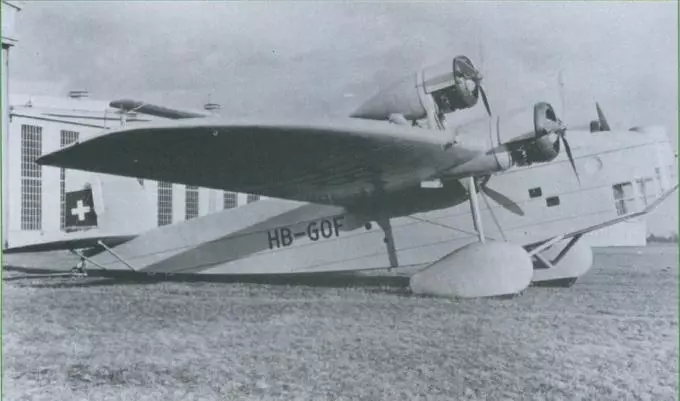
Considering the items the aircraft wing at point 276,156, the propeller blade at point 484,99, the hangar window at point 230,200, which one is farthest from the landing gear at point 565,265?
the hangar window at point 230,200

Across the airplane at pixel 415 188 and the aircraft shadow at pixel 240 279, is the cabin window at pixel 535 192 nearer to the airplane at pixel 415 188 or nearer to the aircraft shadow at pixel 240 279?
the airplane at pixel 415 188

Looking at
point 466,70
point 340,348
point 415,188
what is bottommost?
point 340,348

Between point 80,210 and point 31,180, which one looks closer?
point 31,180

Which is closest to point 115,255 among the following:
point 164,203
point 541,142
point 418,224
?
point 164,203

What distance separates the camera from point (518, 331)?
475 cm

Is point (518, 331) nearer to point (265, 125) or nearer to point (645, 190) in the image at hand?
point (265, 125)

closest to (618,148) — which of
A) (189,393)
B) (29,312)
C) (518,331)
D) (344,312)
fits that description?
(518,331)

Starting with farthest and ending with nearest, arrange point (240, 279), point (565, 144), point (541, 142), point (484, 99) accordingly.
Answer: point (240, 279) → point (484, 99) → point (565, 144) → point (541, 142)

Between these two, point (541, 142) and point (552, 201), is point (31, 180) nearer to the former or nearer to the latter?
point (541, 142)

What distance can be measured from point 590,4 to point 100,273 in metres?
7.50

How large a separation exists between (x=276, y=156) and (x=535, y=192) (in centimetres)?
356

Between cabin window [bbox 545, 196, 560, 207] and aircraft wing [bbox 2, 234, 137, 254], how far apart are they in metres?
5.71

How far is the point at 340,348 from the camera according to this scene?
4.31m

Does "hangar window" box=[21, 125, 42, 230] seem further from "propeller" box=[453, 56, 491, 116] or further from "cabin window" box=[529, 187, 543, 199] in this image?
"cabin window" box=[529, 187, 543, 199]
